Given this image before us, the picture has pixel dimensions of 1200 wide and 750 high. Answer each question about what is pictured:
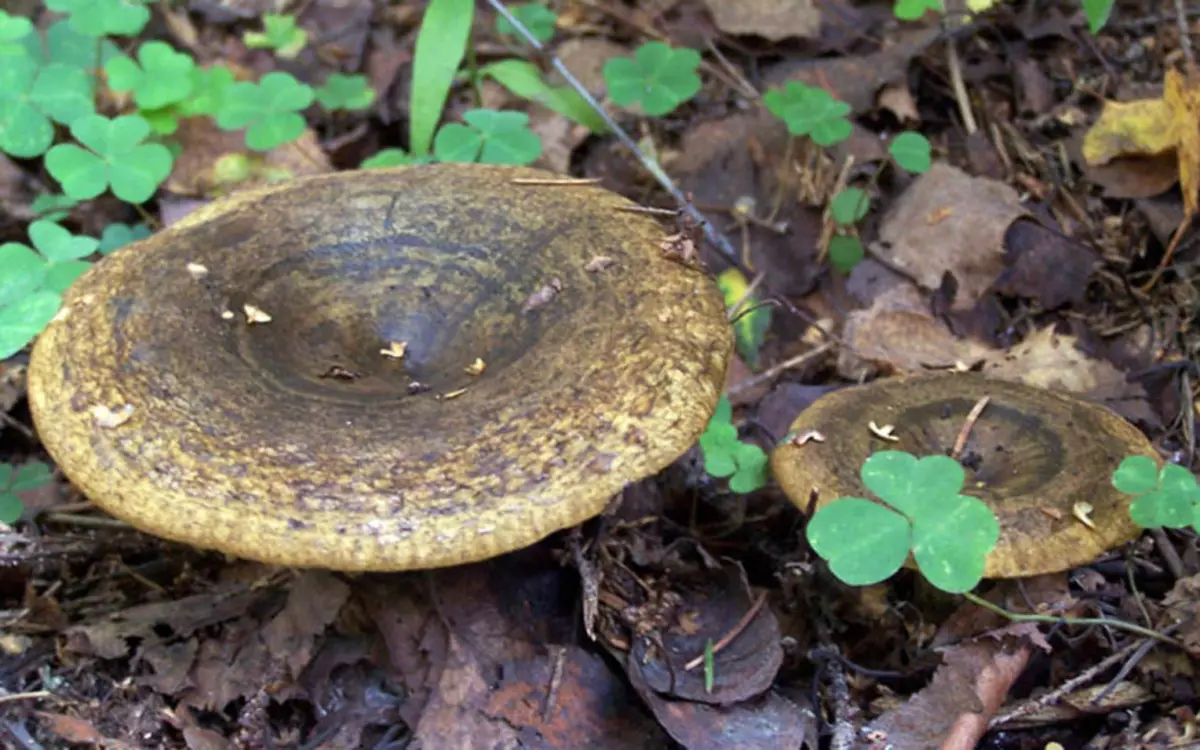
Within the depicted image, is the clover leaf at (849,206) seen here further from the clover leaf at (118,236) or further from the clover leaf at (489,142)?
the clover leaf at (118,236)

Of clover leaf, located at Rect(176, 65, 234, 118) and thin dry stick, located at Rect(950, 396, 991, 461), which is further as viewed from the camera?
clover leaf, located at Rect(176, 65, 234, 118)

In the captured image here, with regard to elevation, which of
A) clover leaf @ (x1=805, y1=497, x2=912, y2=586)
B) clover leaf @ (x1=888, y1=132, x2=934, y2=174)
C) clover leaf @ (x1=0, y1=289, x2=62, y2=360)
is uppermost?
clover leaf @ (x1=0, y1=289, x2=62, y2=360)

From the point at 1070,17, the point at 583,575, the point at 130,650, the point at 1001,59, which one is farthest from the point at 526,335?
the point at 1070,17

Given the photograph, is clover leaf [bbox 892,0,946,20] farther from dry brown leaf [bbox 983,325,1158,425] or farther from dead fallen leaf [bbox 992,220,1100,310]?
dry brown leaf [bbox 983,325,1158,425]

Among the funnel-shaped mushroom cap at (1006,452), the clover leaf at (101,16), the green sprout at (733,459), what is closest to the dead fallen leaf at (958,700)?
the funnel-shaped mushroom cap at (1006,452)

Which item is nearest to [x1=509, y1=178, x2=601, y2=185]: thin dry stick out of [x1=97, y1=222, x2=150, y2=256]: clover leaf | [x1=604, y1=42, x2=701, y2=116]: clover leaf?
[x1=604, y1=42, x2=701, y2=116]: clover leaf

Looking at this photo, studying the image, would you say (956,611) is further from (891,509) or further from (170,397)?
(170,397)

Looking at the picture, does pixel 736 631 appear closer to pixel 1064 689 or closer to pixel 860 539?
pixel 860 539
